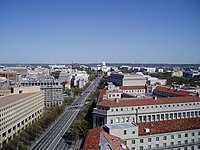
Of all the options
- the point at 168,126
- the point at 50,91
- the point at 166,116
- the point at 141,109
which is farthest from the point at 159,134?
the point at 50,91

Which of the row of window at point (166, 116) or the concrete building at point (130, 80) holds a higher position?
the concrete building at point (130, 80)

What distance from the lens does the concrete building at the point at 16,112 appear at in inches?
1902

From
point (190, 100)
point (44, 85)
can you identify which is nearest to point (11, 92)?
point (44, 85)

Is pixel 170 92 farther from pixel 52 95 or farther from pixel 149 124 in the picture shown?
pixel 149 124

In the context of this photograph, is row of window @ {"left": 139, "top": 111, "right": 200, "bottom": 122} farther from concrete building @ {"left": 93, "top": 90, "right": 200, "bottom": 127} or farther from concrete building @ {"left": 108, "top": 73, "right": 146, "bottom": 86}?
concrete building @ {"left": 108, "top": 73, "right": 146, "bottom": 86}

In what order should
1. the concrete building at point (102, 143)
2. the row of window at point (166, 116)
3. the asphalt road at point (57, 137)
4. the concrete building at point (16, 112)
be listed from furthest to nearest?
the row of window at point (166, 116) → the concrete building at point (16, 112) → the asphalt road at point (57, 137) → the concrete building at point (102, 143)

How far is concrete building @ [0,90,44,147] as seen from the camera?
159 ft

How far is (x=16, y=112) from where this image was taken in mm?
54188

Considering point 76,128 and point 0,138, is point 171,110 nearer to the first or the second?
point 76,128

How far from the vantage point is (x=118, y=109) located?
A: 4762 centimetres

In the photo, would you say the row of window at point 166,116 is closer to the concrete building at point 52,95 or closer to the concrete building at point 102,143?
the concrete building at point 102,143

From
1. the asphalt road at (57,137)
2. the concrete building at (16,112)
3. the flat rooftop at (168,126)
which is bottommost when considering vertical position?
the asphalt road at (57,137)

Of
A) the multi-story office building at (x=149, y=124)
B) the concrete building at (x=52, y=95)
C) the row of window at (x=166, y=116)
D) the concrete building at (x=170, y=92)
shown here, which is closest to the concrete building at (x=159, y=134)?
the multi-story office building at (x=149, y=124)

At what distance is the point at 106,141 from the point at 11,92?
1805 inches
